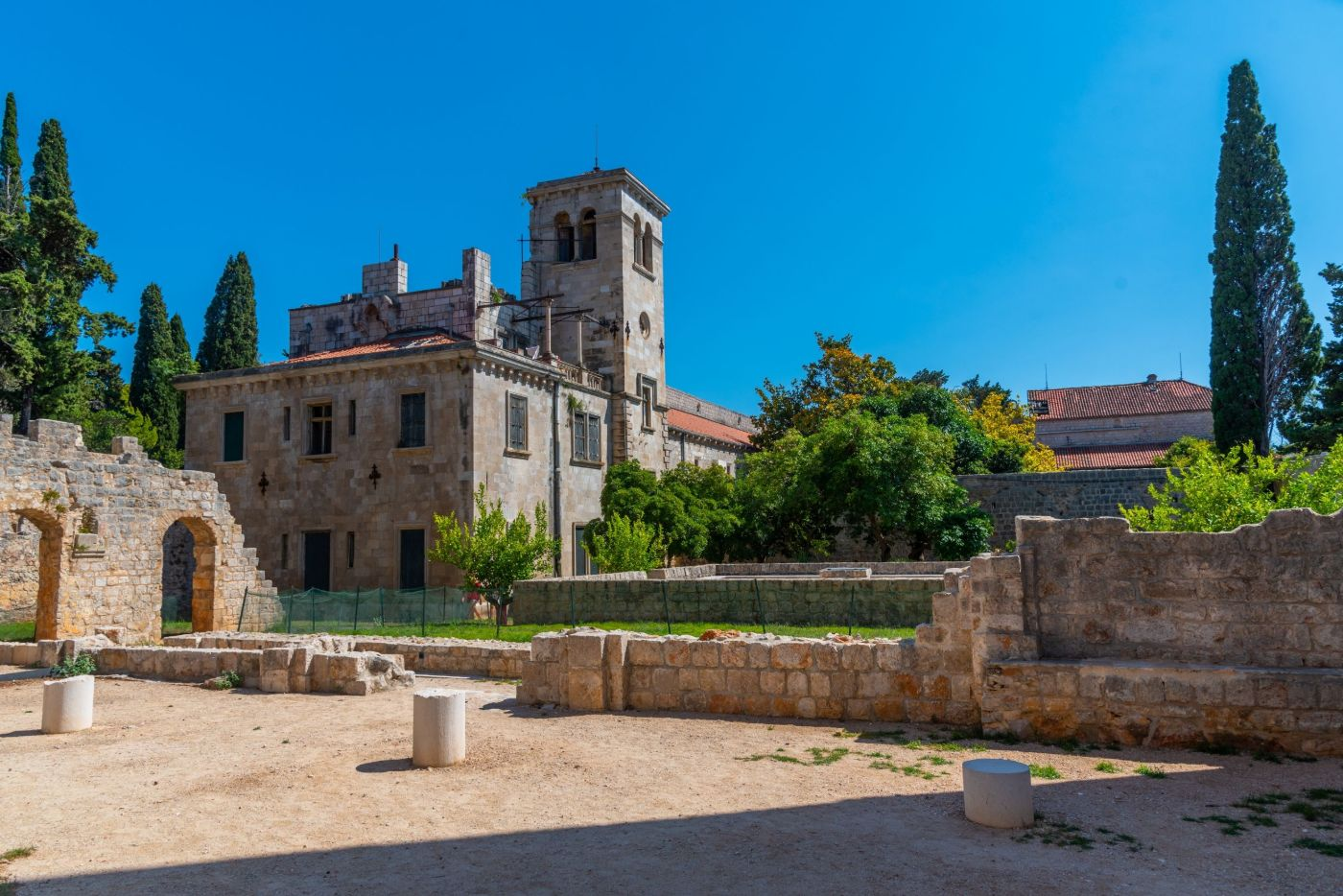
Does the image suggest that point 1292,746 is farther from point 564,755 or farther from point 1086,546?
point 564,755

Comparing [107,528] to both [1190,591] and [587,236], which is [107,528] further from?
[587,236]

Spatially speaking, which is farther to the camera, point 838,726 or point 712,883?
point 838,726

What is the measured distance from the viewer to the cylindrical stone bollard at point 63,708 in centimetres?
1038

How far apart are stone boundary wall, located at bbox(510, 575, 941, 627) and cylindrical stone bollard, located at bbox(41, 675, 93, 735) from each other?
10.2m

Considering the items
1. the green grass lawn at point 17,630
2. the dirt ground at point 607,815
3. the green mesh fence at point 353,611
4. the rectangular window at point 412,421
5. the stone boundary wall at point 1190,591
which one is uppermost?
the rectangular window at point 412,421

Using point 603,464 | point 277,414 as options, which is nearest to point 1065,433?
point 603,464

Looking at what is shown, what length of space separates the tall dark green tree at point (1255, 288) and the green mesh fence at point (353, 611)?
2836 centimetres

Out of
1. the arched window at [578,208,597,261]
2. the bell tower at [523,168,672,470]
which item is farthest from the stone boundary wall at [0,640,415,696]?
the arched window at [578,208,597,261]

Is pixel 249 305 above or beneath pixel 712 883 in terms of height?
above

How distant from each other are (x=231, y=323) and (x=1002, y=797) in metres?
44.0

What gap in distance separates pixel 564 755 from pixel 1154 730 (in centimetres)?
573

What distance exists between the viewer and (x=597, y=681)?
1077cm

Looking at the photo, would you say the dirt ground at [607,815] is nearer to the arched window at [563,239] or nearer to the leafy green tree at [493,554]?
the leafy green tree at [493,554]

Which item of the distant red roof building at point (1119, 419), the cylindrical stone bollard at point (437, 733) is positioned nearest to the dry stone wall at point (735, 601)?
the cylindrical stone bollard at point (437, 733)
